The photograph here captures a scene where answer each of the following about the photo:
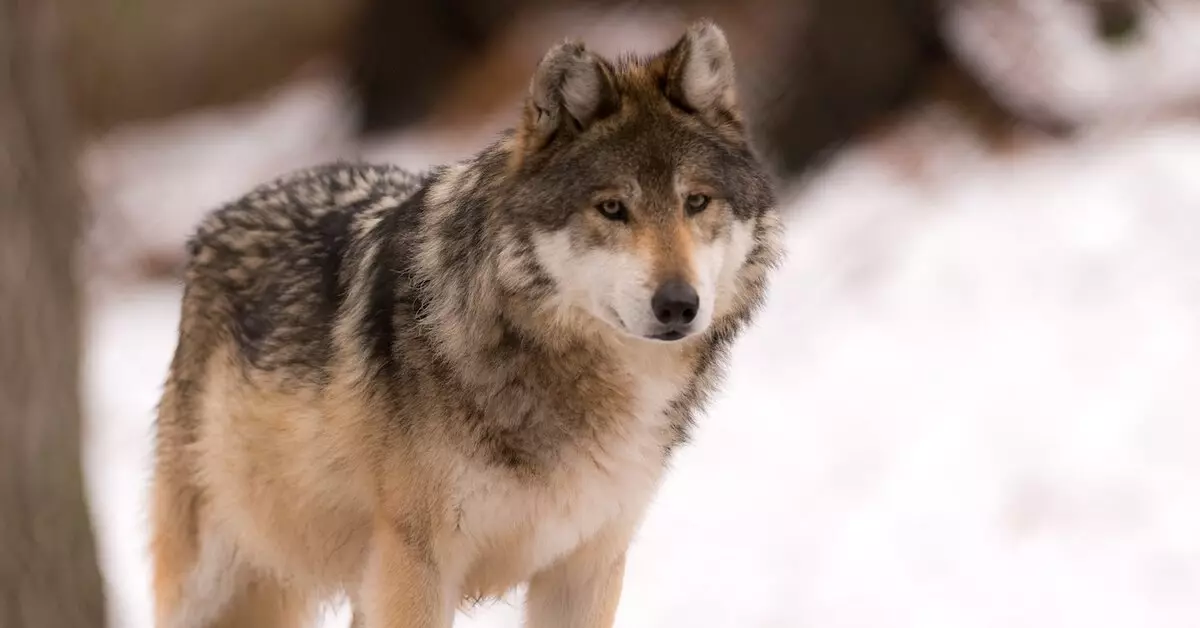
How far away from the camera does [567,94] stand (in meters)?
3.83

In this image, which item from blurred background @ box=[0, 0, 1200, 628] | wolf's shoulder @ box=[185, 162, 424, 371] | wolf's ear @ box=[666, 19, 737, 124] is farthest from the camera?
blurred background @ box=[0, 0, 1200, 628]

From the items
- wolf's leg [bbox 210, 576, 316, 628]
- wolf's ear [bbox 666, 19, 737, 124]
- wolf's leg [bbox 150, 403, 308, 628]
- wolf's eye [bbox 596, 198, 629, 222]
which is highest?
wolf's ear [bbox 666, 19, 737, 124]

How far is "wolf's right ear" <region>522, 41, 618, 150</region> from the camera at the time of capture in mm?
3756

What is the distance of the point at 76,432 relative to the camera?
305 centimetres

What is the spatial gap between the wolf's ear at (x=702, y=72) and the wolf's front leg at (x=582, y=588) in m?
1.28

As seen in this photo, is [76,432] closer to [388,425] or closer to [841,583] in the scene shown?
[388,425]

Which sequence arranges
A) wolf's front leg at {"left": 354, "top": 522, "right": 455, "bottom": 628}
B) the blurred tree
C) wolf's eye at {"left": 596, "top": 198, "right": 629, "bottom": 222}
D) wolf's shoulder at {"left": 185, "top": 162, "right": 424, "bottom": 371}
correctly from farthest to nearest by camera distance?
wolf's shoulder at {"left": 185, "top": 162, "right": 424, "bottom": 371}
wolf's front leg at {"left": 354, "top": 522, "right": 455, "bottom": 628}
wolf's eye at {"left": 596, "top": 198, "right": 629, "bottom": 222}
the blurred tree

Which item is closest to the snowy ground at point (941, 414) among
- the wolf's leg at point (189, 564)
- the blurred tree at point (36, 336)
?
the wolf's leg at point (189, 564)

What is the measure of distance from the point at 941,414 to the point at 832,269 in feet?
5.20

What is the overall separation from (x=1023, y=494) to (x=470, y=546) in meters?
3.71

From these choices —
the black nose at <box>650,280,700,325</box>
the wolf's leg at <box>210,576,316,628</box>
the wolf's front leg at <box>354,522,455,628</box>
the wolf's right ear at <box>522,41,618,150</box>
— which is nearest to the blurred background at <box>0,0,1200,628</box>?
the wolf's leg at <box>210,576,316,628</box>

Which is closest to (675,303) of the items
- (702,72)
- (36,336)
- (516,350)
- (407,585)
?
(516,350)

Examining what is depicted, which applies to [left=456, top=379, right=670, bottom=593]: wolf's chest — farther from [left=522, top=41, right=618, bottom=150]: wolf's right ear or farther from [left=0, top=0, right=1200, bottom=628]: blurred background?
[left=0, top=0, right=1200, bottom=628]: blurred background

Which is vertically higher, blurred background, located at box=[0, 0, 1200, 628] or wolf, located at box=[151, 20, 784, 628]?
wolf, located at box=[151, 20, 784, 628]
